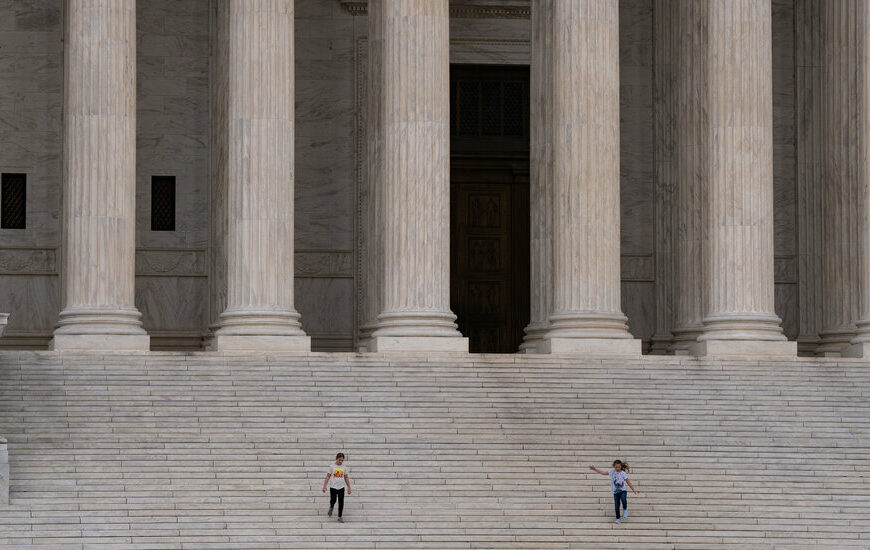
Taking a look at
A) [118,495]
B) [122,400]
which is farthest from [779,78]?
[118,495]

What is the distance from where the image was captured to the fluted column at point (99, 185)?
52.7 meters

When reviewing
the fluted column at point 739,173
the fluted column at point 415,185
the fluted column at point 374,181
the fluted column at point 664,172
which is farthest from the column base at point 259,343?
the fluted column at point 664,172

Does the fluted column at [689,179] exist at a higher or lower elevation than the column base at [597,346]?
higher

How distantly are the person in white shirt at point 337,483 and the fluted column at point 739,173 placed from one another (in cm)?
1833

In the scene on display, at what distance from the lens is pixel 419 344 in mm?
53906

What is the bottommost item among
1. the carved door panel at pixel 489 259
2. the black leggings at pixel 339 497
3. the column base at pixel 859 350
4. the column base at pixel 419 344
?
the black leggings at pixel 339 497

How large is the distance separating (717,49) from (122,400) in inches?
858

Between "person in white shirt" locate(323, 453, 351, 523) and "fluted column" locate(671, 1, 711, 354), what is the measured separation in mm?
20495

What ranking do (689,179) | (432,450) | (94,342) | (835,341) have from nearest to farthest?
(432,450), (94,342), (689,179), (835,341)

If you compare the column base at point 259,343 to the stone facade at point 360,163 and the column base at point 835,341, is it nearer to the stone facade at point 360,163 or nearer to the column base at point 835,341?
the stone facade at point 360,163

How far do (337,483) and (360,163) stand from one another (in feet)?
87.9

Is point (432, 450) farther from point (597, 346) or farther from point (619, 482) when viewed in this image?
point (597, 346)

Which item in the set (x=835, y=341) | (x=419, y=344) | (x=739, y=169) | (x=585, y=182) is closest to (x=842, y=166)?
(x=835, y=341)

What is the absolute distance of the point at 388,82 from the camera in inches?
2172
